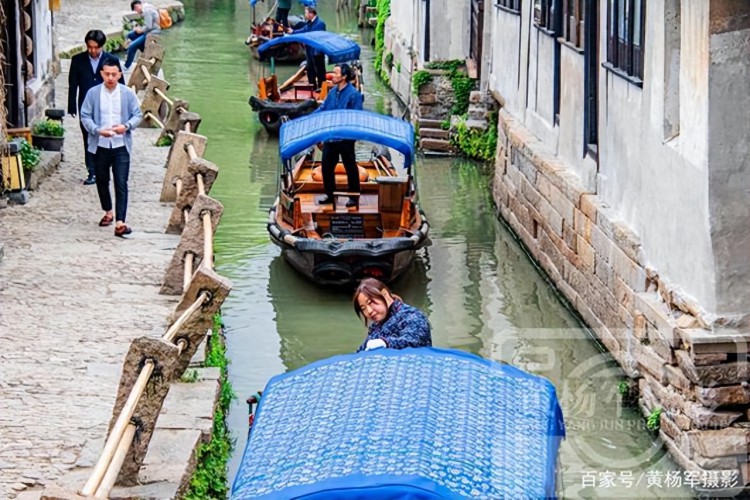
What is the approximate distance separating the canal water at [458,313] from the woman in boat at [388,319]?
1931 millimetres

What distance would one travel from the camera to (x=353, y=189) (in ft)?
56.2

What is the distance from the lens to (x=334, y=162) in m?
16.9

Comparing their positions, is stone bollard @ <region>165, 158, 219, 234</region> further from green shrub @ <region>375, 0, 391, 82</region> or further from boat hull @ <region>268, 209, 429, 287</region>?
green shrub @ <region>375, 0, 391, 82</region>

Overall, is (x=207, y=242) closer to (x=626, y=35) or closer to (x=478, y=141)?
(x=626, y=35)

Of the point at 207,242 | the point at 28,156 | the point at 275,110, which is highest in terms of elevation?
the point at 28,156

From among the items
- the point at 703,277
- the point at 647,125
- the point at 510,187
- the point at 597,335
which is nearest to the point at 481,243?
the point at 510,187

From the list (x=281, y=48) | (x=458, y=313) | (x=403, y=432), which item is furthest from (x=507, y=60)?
(x=281, y=48)

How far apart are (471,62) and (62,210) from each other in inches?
375

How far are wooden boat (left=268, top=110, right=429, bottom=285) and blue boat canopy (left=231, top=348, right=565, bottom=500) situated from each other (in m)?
7.98

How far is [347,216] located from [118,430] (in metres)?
8.53

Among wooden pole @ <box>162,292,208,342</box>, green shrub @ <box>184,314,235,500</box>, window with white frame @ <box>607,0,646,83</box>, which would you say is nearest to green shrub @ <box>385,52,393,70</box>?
window with white frame @ <box>607,0,646,83</box>

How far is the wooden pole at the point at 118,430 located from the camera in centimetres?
727

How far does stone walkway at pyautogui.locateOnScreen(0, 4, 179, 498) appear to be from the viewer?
9.63m

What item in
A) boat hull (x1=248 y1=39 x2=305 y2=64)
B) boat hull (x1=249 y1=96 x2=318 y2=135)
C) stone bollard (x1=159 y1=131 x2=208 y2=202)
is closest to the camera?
stone bollard (x1=159 y1=131 x2=208 y2=202)
